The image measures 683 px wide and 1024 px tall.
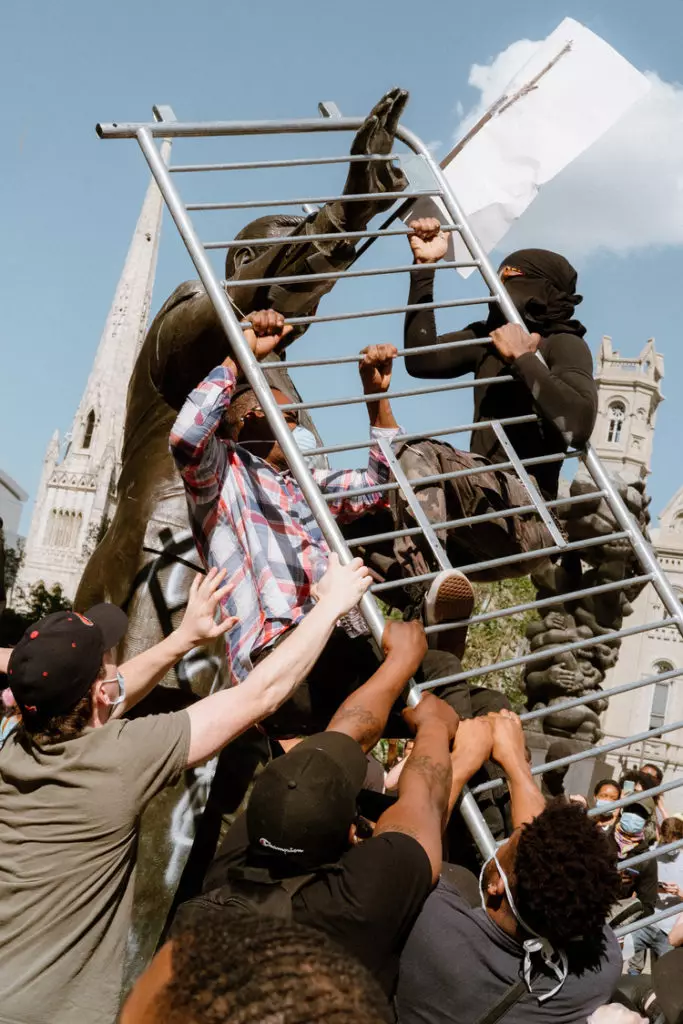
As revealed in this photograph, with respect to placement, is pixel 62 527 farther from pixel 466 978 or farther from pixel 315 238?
pixel 466 978

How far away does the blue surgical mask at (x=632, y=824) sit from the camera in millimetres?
7598

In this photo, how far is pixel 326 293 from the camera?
4625 millimetres

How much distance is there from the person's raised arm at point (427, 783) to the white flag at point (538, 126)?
2.07m

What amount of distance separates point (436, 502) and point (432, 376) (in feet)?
2.46

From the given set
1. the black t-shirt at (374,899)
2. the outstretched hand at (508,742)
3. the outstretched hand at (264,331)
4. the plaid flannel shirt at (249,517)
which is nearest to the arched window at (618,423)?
the plaid flannel shirt at (249,517)

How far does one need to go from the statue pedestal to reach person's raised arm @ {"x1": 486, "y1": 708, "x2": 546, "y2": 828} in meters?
5.30

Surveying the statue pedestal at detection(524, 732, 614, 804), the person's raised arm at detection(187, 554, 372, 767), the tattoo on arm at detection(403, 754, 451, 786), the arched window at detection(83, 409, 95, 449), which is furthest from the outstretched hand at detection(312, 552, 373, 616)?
the arched window at detection(83, 409, 95, 449)

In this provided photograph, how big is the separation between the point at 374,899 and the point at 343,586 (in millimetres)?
924

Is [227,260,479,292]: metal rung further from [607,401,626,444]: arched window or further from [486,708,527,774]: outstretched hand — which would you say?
[607,401,626,444]: arched window

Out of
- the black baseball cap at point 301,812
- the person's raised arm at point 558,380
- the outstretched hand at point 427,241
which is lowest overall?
the black baseball cap at point 301,812

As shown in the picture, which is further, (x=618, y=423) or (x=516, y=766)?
(x=618, y=423)

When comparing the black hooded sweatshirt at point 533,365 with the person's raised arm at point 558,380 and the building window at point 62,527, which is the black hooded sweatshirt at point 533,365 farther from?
the building window at point 62,527

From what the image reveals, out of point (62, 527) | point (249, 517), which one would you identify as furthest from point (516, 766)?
point (62, 527)

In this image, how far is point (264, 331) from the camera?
3.87m
